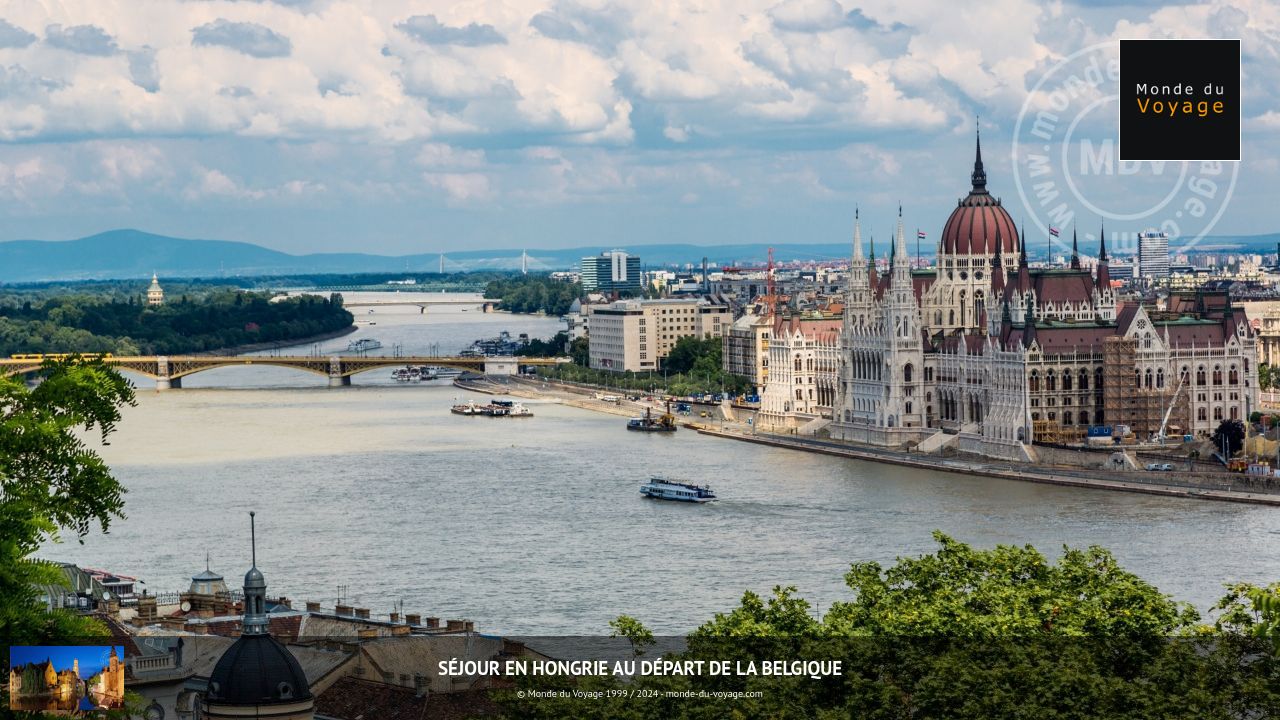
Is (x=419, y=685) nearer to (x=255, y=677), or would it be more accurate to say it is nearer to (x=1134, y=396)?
(x=255, y=677)

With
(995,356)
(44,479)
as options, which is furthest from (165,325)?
(44,479)

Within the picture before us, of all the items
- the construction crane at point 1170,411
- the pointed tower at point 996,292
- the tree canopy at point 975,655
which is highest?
the pointed tower at point 996,292

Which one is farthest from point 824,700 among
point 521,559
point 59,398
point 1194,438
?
point 1194,438

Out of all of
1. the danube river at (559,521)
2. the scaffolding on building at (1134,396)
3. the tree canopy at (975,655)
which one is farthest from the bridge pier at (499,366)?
the tree canopy at (975,655)

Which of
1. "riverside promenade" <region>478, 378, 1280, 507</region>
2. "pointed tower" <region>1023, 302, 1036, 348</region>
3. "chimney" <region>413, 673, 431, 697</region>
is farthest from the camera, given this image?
"pointed tower" <region>1023, 302, 1036, 348</region>

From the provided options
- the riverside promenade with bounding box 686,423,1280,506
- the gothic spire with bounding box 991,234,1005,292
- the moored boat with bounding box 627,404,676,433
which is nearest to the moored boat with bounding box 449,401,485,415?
the moored boat with bounding box 627,404,676,433

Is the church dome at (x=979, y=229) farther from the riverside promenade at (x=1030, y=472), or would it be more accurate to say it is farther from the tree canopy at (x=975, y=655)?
the tree canopy at (x=975, y=655)

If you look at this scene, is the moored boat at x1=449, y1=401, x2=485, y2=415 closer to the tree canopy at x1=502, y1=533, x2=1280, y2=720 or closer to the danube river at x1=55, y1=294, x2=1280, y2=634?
the danube river at x1=55, y1=294, x2=1280, y2=634
